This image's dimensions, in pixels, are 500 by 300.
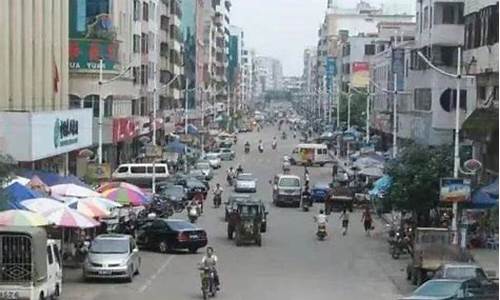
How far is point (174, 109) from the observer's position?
424 feet

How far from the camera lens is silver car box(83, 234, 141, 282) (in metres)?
35.0

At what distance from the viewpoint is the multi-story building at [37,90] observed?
162ft

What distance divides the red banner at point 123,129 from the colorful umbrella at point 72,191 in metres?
37.1

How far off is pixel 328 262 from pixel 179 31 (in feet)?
316

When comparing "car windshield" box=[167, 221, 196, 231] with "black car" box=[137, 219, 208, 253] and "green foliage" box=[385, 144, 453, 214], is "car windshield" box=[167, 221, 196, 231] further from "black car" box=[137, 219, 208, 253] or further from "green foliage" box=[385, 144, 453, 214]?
"green foliage" box=[385, 144, 453, 214]

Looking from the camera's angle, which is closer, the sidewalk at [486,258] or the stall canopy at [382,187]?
the sidewalk at [486,258]

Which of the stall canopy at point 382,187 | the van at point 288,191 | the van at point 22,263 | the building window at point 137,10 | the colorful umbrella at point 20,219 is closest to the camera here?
the van at point 22,263

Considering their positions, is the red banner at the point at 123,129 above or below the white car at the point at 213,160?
above

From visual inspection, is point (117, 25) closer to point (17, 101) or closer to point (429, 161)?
point (17, 101)

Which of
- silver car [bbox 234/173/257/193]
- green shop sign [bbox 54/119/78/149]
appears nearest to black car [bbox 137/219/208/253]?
green shop sign [bbox 54/119/78/149]

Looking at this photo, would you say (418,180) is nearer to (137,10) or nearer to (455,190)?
(455,190)

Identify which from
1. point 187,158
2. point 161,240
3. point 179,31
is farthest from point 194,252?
point 179,31

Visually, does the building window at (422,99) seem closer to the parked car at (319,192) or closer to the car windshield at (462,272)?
the parked car at (319,192)

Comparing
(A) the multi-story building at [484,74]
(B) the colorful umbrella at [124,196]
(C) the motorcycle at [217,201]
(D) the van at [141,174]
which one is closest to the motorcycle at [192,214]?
(C) the motorcycle at [217,201]
